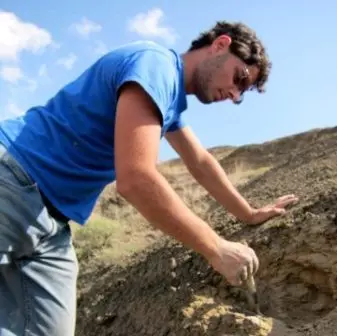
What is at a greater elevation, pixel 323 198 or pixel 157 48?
pixel 157 48

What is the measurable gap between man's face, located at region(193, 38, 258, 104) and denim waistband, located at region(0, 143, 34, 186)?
832 millimetres

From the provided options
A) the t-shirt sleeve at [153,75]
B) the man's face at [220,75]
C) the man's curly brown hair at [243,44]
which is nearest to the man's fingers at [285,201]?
the man's curly brown hair at [243,44]

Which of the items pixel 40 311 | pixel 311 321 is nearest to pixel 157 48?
pixel 40 311

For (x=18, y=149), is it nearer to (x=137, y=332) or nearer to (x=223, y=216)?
(x=137, y=332)

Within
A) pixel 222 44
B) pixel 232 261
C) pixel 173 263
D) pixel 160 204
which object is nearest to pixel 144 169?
pixel 160 204

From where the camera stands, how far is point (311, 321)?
13.5 feet

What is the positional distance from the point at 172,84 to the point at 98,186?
1.94 ft

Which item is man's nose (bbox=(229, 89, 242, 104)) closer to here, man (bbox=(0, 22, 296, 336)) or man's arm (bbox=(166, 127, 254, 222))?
man (bbox=(0, 22, 296, 336))

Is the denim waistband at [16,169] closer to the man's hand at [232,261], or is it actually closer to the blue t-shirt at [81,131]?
the blue t-shirt at [81,131]

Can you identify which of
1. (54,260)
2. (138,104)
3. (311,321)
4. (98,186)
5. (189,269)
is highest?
(138,104)

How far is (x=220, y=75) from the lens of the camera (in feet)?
10.1

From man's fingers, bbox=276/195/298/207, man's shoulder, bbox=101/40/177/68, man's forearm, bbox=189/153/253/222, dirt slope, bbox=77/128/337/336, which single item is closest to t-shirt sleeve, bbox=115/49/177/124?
man's shoulder, bbox=101/40/177/68

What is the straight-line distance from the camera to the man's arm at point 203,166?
3814mm

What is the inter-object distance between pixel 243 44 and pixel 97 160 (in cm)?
84
